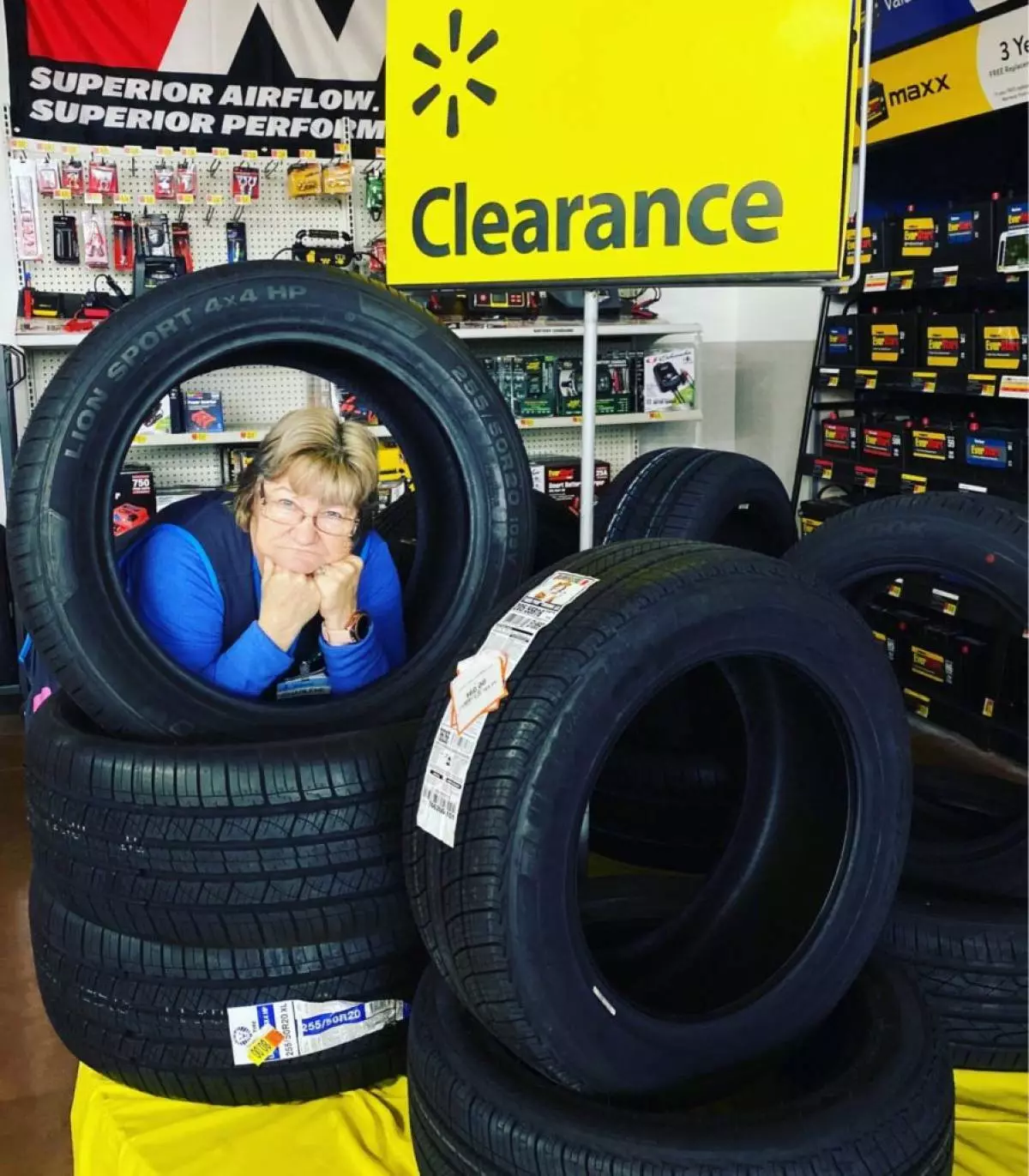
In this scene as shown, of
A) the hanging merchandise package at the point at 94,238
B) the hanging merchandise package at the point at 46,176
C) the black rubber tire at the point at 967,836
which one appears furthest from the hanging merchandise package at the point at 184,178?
the black rubber tire at the point at 967,836

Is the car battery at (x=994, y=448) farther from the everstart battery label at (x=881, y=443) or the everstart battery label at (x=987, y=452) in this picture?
the everstart battery label at (x=881, y=443)

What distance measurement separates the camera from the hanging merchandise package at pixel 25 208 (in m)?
4.67

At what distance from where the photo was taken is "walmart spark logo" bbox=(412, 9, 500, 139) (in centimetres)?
184

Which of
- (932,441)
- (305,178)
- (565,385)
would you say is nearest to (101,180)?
(305,178)

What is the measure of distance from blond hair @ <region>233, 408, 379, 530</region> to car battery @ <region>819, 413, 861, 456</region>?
3441 millimetres

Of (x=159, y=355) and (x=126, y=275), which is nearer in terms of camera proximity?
(x=159, y=355)

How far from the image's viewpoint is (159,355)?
1.74 meters

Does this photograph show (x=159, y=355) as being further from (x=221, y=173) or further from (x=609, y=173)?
(x=221, y=173)

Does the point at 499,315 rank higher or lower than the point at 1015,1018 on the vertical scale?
higher

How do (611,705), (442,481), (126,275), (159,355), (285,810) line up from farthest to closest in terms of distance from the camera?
(126,275) < (442,481) < (159,355) < (285,810) < (611,705)

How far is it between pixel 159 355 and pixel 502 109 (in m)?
0.71

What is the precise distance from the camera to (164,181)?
15.9 feet

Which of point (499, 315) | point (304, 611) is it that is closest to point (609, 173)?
point (304, 611)

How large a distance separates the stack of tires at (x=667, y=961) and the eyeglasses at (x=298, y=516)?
0.74 meters
